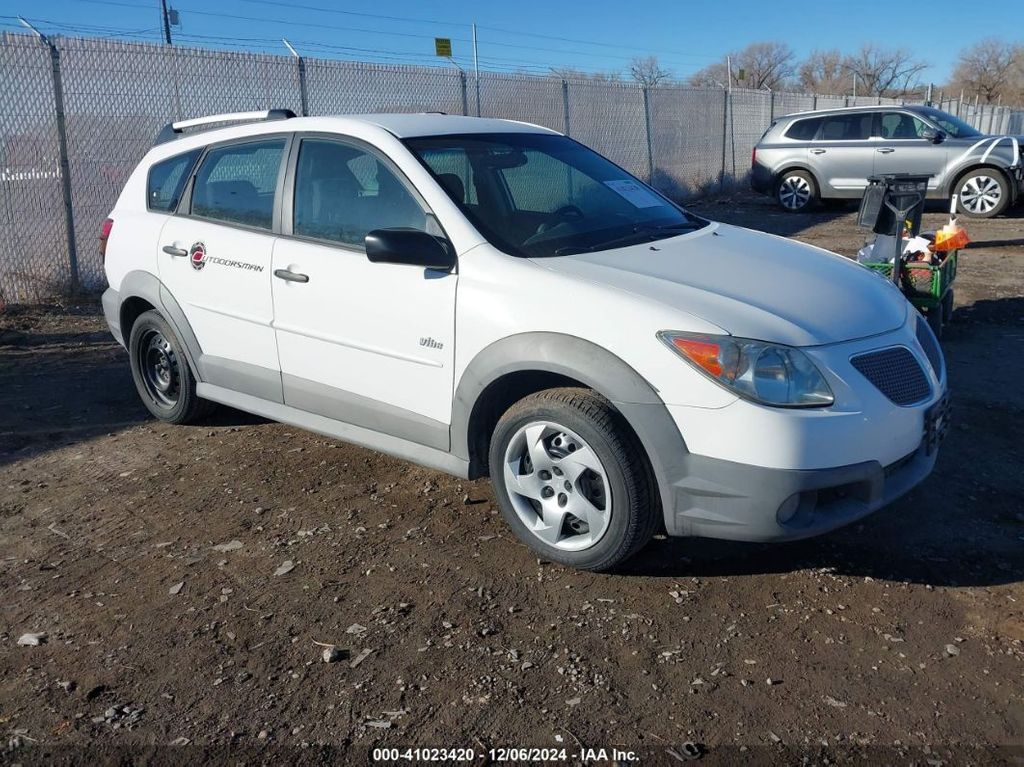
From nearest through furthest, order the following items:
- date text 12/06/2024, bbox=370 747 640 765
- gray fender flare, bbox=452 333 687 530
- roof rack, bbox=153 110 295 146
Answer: date text 12/06/2024, bbox=370 747 640 765, gray fender flare, bbox=452 333 687 530, roof rack, bbox=153 110 295 146

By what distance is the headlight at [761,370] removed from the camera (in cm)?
323

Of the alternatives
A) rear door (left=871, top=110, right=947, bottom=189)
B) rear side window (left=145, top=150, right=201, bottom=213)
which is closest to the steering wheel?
rear side window (left=145, top=150, right=201, bottom=213)

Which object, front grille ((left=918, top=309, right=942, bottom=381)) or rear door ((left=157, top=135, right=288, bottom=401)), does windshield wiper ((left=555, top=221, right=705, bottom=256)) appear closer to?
front grille ((left=918, top=309, right=942, bottom=381))

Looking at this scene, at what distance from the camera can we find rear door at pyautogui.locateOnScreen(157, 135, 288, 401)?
467 cm

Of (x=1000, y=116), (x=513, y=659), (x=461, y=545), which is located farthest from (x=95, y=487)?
(x=1000, y=116)

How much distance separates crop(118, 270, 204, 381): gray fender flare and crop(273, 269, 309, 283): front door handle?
88cm

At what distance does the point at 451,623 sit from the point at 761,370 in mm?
1425

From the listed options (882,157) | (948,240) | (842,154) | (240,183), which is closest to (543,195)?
(240,183)

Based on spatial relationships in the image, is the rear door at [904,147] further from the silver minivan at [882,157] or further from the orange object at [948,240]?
the orange object at [948,240]

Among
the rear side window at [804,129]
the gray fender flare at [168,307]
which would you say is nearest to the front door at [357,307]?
the gray fender flare at [168,307]

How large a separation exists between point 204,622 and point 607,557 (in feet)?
4.98

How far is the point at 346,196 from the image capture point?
441 centimetres

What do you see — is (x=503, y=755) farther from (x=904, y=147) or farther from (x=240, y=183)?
(x=904, y=147)

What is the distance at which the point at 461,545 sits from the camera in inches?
159
